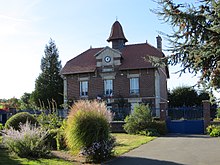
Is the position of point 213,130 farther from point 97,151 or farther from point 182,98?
point 182,98

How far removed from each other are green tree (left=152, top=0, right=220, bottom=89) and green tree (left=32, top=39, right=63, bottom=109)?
143 feet

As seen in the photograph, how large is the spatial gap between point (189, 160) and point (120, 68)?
88.2ft

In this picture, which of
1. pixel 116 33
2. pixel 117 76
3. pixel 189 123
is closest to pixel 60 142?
pixel 189 123

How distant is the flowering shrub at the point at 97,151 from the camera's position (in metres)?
11.7

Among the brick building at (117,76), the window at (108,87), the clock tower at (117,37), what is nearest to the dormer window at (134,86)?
the brick building at (117,76)

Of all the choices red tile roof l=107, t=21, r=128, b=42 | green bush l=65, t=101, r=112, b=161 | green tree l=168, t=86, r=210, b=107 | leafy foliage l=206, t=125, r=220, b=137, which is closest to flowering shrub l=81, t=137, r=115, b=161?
A: green bush l=65, t=101, r=112, b=161

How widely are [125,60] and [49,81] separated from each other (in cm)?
2171

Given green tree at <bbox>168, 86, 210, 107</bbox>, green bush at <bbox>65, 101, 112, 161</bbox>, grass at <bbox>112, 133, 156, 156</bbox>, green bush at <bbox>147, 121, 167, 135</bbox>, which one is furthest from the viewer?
green tree at <bbox>168, 86, 210, 107</bbox>

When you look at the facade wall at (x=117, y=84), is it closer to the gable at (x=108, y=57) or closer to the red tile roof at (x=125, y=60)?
the red tile roof at (x=125, y=60)

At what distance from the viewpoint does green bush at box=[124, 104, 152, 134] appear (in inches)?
966

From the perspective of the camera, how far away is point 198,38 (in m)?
8.66

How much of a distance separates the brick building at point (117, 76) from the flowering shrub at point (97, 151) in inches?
946

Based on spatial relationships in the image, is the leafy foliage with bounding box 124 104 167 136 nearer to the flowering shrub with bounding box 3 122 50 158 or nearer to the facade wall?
the facade wall

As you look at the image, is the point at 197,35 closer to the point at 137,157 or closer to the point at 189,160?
the point at 189,160
